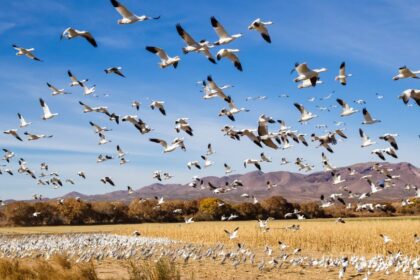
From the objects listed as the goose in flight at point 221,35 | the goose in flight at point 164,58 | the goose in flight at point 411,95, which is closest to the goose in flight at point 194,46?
the goose in flight at point 221,35

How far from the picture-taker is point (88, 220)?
98250 mm

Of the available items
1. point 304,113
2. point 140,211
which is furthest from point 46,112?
point 140,211

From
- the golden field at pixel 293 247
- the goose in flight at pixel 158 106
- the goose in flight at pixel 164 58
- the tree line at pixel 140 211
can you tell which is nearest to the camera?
the goose in flight at pixel 164 58

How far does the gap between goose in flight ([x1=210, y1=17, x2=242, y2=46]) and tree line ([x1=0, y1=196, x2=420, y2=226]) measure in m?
71.0

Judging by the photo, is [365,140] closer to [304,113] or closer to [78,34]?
[304,113]

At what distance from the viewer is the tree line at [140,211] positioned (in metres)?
90.6

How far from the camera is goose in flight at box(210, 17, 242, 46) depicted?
2008cm

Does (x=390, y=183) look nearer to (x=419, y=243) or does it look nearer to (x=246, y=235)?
(x=419, y=243)

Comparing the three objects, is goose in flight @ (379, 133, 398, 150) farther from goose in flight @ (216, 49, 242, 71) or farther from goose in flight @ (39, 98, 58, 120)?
goose in flight @ (39, 98, 58, 120)

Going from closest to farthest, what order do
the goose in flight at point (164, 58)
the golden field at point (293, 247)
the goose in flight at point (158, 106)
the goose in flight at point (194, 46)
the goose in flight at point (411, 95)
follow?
the goose in flight at point (411, 95) → the goose in flight at point (194, 46) → the goose in flight at point (164, 58) → the golden field at point (293, 247) → the goose in flight at point (158, 106)

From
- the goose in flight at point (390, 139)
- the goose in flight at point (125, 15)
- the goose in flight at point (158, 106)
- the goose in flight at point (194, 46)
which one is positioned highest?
the goose in flight at point (125, 15)

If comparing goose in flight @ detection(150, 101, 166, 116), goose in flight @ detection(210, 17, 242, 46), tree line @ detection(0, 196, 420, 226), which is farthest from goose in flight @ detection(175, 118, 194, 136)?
tree line @ detection(0, 196, 420, 226)

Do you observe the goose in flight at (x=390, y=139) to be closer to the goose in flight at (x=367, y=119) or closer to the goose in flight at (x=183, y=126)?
the goose in flight at (x=367, y=119)

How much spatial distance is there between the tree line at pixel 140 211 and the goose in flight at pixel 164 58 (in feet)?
225
